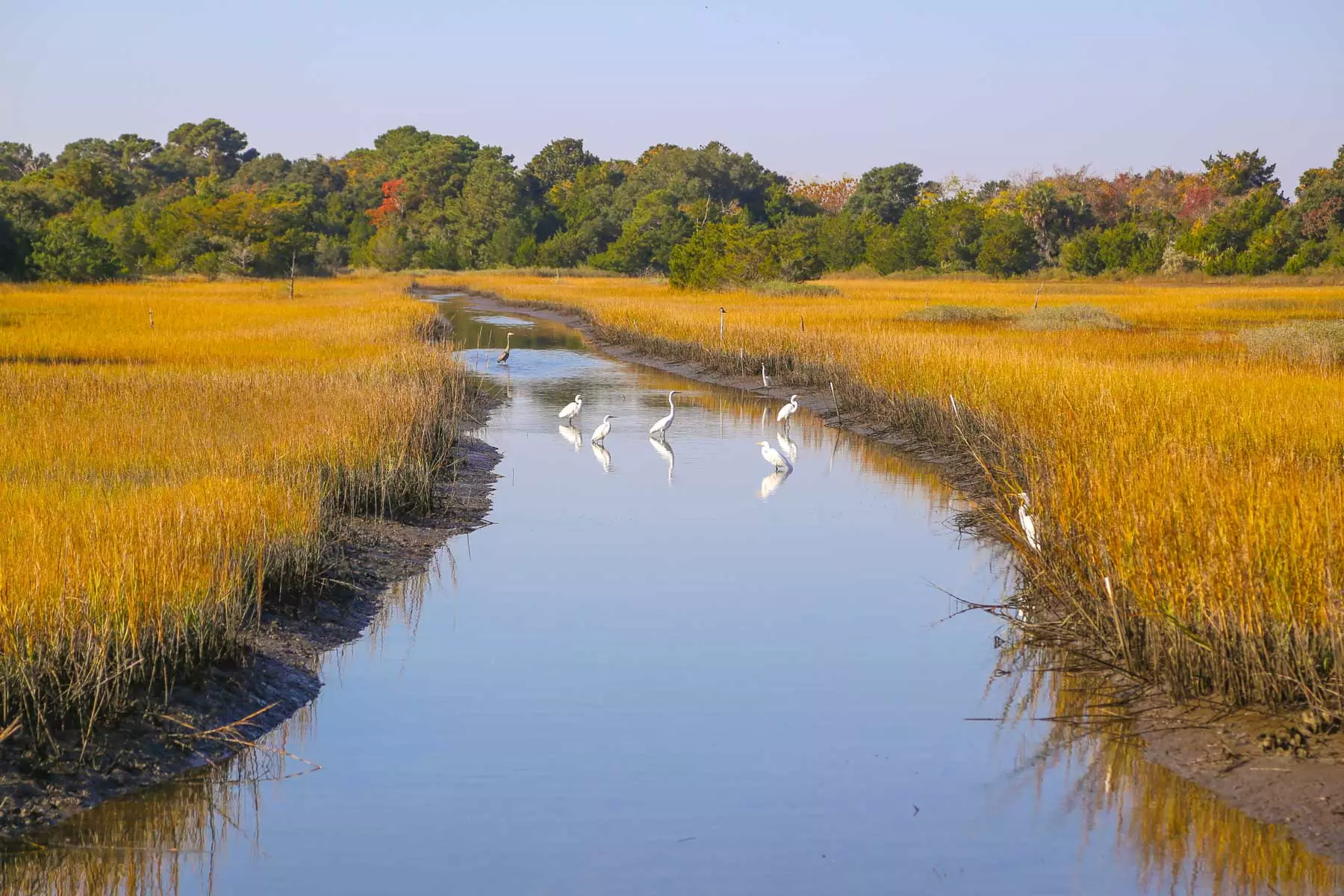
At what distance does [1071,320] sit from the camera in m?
28.8

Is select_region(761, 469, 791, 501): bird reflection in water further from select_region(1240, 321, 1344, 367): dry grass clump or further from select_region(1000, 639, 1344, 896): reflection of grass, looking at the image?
select_region(1240, 321, 1344, 367): dry grass clump

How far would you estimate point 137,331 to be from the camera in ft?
79.6

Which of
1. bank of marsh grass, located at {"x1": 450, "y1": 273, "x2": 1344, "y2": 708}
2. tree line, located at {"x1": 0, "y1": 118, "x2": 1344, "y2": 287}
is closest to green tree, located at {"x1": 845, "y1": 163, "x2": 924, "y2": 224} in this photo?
tree line, located at {"x1": 0, "y1": 118, "x2": 1344, "y2": 287}

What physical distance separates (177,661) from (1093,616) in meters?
4.64

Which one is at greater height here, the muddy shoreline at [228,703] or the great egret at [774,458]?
the great egret at [774,458]

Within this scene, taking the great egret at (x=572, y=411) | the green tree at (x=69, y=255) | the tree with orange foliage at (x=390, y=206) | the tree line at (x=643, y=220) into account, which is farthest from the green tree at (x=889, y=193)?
the great egret at (x=572, y=411)

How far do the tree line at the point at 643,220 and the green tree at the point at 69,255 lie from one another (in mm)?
68

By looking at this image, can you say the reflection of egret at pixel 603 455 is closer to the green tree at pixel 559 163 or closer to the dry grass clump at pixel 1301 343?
the dry grass clump at pixel 1301 343

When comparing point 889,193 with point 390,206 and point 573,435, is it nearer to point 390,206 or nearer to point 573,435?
point 390,206

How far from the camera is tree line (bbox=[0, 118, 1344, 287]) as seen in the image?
50406 mm

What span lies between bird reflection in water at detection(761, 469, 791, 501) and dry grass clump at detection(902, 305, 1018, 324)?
1675 cm

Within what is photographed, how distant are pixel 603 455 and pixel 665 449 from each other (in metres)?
0.81

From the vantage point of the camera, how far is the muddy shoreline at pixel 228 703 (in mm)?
5094

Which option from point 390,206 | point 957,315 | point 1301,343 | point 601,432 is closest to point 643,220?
point 390,206
